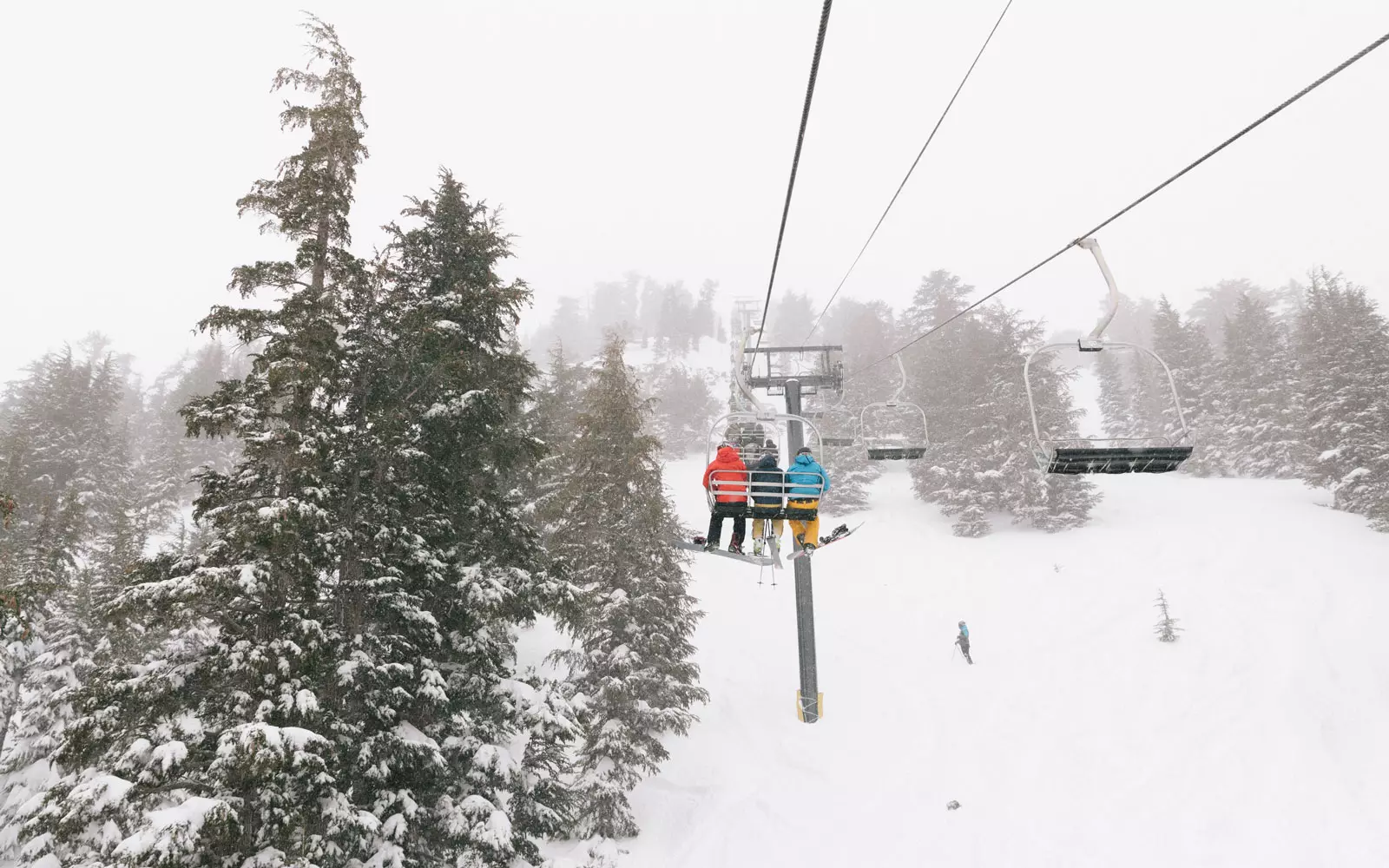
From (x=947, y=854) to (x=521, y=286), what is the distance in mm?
12602

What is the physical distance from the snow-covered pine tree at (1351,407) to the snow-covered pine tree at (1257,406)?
18.4ft

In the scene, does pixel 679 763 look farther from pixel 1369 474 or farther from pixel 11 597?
pixel 1369 474

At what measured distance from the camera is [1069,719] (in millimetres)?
14758

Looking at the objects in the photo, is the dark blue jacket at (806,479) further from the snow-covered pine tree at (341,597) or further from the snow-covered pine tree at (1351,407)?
the snow-covered pine tree at (1351,407)

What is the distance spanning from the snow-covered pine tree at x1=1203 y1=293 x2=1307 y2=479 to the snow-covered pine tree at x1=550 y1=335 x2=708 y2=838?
33.8m

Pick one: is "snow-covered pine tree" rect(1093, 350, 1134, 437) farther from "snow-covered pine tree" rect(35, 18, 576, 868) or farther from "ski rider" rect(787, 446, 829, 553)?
"snow-covered pine tree" rect(35, 18, 576, 868)

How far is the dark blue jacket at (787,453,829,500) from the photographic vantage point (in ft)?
30.3

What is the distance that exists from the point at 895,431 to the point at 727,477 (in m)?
32.0

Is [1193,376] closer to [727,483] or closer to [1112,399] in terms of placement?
[1112,399]

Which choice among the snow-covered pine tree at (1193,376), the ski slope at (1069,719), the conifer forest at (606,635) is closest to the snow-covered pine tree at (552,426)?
the conifer forest at (606,635)

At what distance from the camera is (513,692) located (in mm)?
9047

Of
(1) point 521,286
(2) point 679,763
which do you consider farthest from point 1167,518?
(1) point 521,286

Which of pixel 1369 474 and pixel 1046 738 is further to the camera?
pixel 1369 474

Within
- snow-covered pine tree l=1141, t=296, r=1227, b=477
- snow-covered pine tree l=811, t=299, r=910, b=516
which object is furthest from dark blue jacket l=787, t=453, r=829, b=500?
snow-covered pine tree l=1141, t=296, r=1227, b=477
